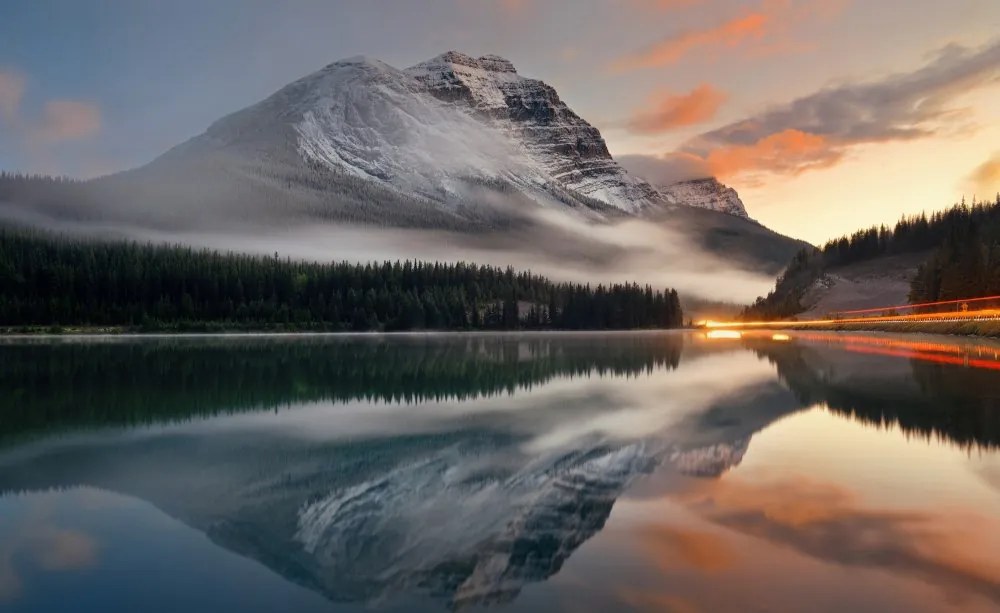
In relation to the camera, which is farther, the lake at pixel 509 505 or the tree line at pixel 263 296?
the tree line at pixel 263 296

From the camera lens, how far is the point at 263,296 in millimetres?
140125

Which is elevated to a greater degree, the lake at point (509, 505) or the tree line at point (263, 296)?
the tree line at point (263, 296)

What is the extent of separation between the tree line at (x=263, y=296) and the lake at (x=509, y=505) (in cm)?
11201

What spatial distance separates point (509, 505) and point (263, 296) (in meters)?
137

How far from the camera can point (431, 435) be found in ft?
56.8

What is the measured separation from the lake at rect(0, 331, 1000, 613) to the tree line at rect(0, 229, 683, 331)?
11201 centimetres

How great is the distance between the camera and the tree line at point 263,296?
411 feet

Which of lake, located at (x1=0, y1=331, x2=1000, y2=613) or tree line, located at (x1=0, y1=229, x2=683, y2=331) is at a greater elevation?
tree line, located at (x1=0, y1=229, x2=683, y2=331)

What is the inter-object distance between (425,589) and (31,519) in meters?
6.26

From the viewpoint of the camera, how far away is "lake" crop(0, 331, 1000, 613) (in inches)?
301

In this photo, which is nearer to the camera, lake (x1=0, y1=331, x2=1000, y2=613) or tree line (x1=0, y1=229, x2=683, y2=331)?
lake (x1=0, y1=331, x2=1000, y2=613)

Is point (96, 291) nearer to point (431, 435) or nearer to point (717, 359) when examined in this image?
point (717, 359)

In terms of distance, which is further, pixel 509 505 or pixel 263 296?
pixel 263 296

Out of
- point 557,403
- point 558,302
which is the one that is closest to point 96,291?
point 558,302
